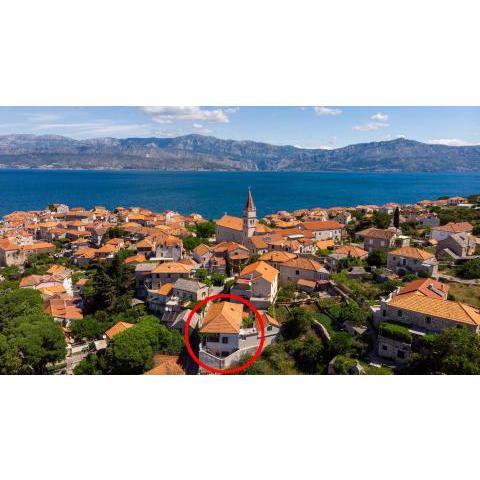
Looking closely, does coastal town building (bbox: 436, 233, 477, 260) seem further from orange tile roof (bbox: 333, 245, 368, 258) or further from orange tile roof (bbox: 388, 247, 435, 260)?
orange tile roof (bbox: 333, 245, 368, 258)

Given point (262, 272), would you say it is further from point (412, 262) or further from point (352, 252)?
point (412, 262)

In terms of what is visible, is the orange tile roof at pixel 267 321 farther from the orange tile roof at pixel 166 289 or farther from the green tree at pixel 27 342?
the green tree at pixel 27 342

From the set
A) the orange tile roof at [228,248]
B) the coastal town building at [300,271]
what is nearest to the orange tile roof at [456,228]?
the coastal town building at [300,271]

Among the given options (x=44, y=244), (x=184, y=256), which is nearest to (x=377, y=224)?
A: (x=184, y=256)

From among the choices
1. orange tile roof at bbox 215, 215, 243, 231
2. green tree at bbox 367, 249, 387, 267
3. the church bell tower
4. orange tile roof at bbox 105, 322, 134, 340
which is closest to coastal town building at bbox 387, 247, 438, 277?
green tree at bbox 367, 249, 387, 267

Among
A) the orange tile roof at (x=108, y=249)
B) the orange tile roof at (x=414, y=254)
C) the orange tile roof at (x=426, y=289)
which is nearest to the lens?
the orange tile roof at (x=426, y=289)

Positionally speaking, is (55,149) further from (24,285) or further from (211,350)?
(211,350)

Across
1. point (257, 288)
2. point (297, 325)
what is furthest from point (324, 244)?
point (297, 325)
